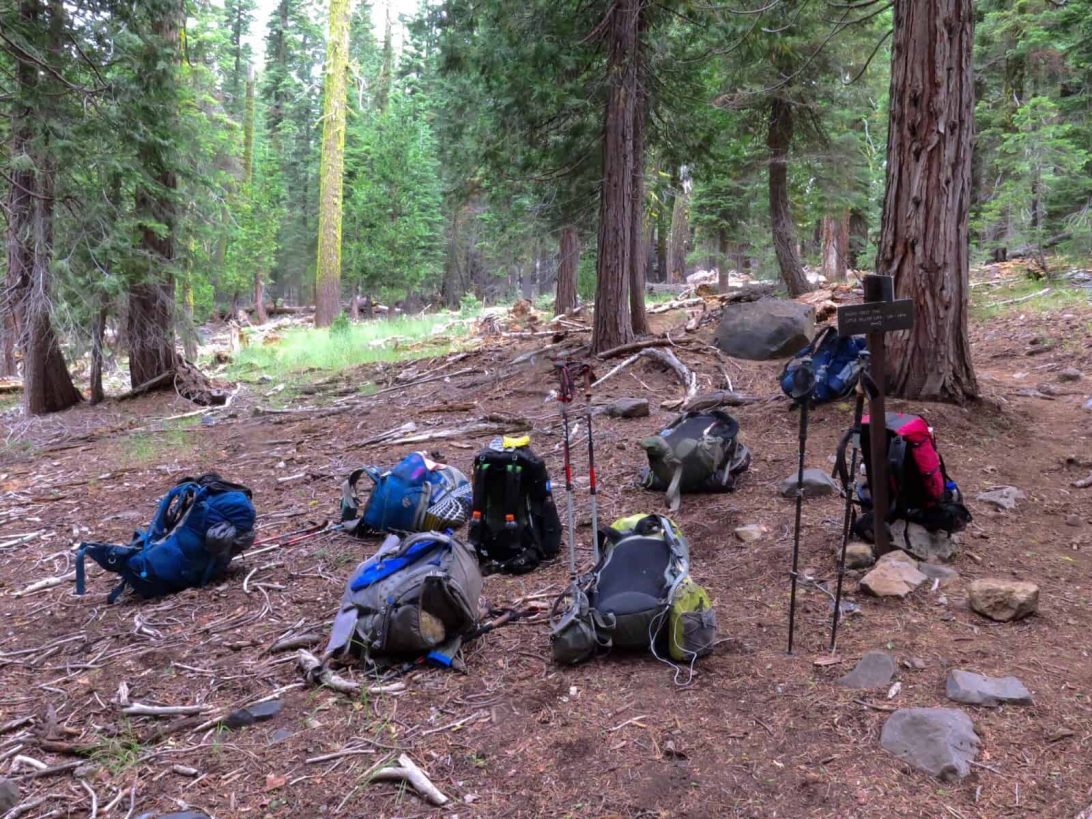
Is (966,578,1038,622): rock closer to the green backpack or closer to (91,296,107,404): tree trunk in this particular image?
the green backpack

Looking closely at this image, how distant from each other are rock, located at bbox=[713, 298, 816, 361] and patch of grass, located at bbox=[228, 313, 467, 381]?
657 cm

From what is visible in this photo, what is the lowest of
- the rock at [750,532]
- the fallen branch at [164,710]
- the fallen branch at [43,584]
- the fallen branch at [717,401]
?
the fallen branch at [164,710]

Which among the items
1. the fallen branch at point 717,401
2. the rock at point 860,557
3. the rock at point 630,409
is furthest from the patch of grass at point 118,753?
the fallen branch at point 717,401

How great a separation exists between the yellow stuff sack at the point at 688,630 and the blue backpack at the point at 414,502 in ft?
7.77

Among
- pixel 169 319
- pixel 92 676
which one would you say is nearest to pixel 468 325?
pixel 169 319

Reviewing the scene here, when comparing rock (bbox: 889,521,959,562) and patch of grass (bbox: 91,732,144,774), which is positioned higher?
rock (bbox: 889,521,959,562)

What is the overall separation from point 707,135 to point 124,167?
8.25 m

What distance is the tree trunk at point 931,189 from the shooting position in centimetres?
578

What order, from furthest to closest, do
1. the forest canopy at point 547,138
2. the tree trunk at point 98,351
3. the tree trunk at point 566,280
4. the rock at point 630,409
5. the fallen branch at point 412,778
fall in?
the tree trunk at point 566,280 → the tree trunk at point 98,351 → the forest canopy at point 547,138 → the rock at point 630,409 → the fallen branch at point 412,778

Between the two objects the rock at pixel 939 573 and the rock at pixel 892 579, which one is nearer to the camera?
the rock at pixel 892 579

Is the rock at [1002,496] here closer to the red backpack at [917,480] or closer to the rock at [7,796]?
the red backpack at [917,480]

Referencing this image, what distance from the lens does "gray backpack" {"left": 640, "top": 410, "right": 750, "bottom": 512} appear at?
18.4 ft

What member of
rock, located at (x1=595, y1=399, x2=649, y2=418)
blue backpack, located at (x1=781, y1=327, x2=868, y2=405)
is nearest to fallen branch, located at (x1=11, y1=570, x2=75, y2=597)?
rock, located at (x1=595, y1=399, x2=649, y2=418)

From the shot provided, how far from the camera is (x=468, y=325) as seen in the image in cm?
1889
